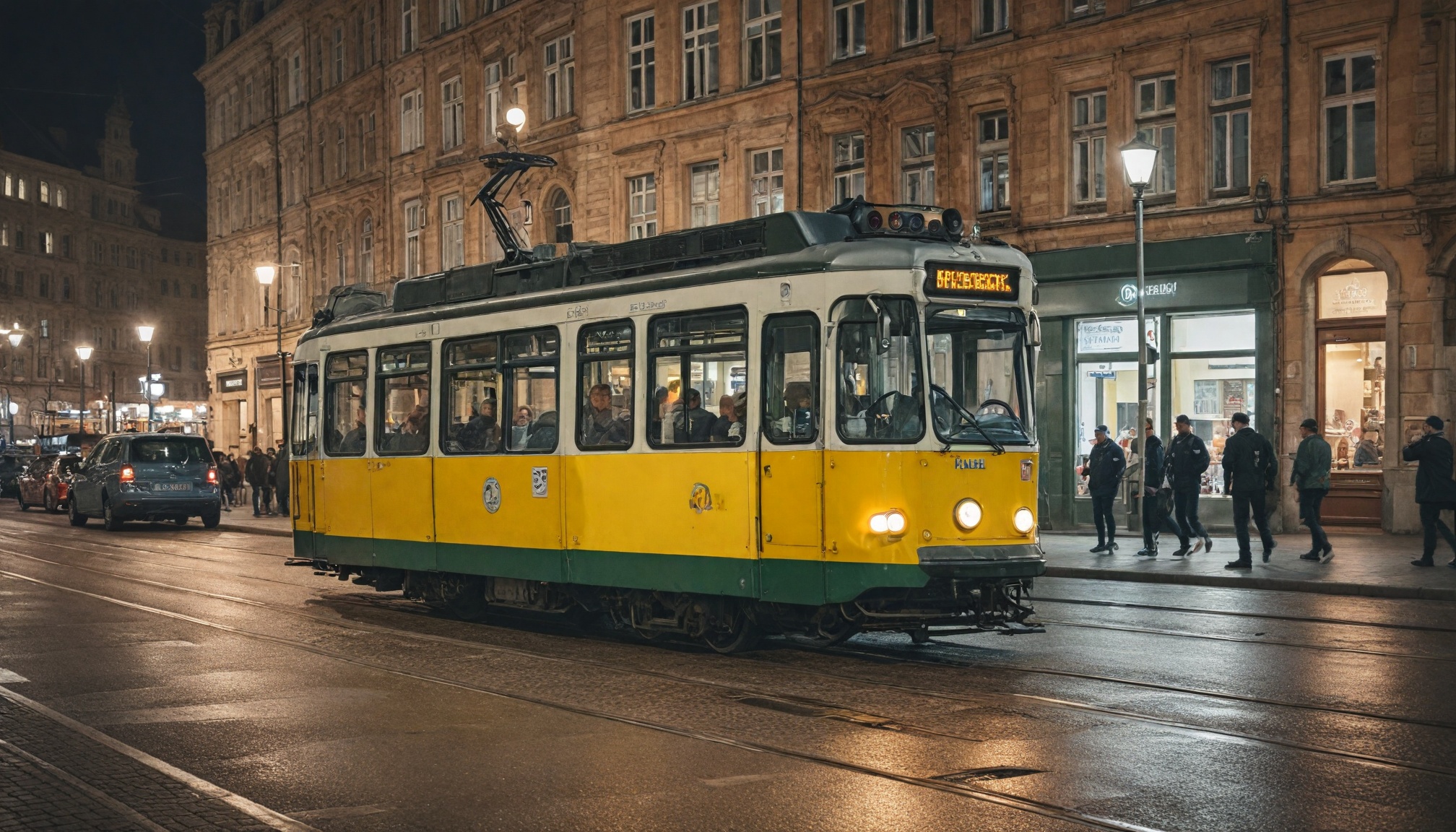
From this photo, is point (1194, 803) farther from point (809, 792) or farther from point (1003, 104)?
point (1003, 104)

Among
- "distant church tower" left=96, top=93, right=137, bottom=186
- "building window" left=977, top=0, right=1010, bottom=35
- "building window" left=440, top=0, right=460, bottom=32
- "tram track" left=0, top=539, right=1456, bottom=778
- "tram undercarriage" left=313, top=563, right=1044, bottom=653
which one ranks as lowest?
"tram track" left=0, top=539, right=1456, bottom=778

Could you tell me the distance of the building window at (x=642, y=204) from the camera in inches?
1421

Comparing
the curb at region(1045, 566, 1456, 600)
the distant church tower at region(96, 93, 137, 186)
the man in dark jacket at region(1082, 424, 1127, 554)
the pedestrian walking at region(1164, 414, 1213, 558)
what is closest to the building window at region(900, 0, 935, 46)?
the man in dark jacket at region(1082, 424, 1127, 554)

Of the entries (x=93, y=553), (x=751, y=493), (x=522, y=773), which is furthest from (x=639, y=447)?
(x=93, y=553)

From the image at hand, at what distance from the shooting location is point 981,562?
433 inches

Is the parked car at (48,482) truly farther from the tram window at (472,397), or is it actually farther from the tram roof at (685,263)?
the tram roof at (685,263)

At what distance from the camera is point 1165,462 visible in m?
21.2

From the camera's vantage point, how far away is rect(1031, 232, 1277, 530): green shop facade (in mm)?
25281

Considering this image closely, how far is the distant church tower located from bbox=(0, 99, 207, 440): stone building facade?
10cm

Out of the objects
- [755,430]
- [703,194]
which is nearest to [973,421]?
[755,430]

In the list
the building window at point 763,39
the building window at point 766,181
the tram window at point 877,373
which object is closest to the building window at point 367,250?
the building window at point 766,181

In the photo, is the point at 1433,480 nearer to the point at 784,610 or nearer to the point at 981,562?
the point at 981,562

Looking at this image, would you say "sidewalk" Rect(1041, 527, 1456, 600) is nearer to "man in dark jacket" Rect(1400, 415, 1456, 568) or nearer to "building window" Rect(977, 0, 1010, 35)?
"man in dark jacket" Rect(1400, 415, 1456, 568)

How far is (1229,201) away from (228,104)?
45981mm
